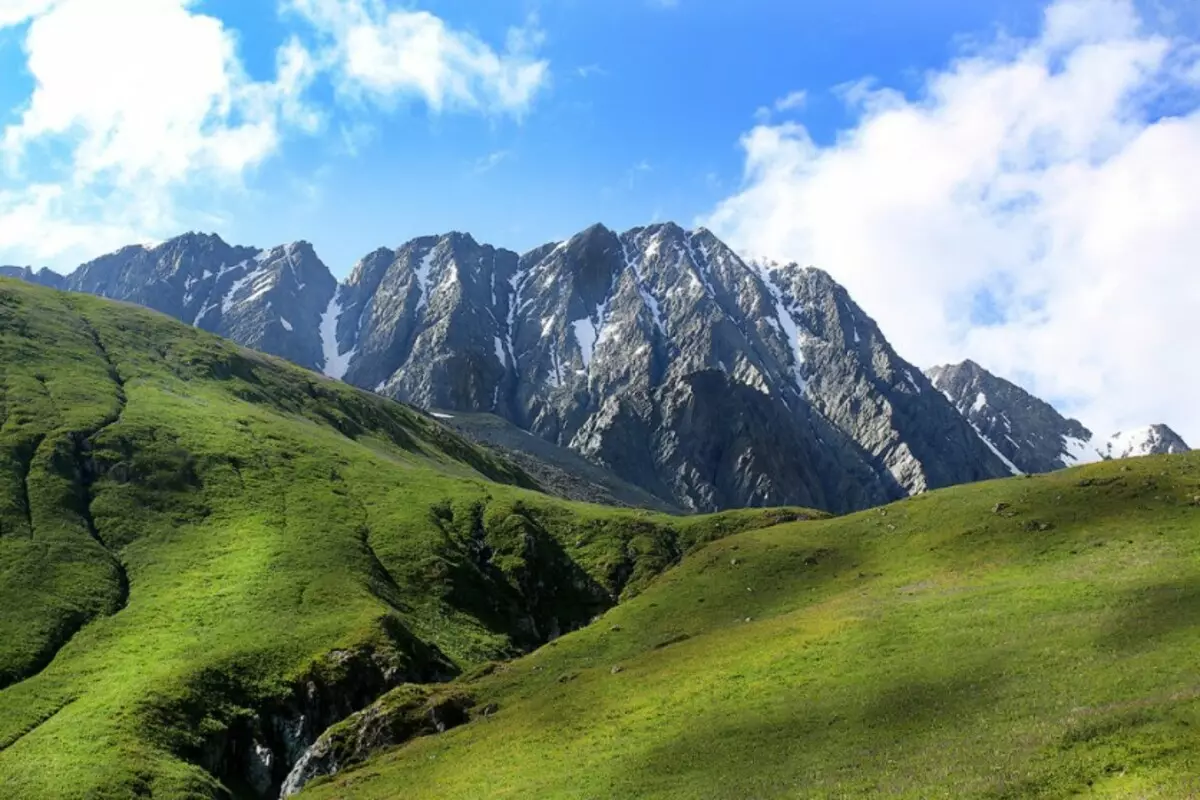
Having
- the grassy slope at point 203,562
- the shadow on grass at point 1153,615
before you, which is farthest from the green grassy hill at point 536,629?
the grassy slope at point 203,562

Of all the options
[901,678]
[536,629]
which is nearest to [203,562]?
[536,629]

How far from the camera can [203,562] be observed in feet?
301

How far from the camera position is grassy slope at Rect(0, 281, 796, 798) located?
6300 centimetres

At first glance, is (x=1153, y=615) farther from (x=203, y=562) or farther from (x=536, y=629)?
(x=203, y=562)

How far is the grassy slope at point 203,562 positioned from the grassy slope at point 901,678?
1756 cm

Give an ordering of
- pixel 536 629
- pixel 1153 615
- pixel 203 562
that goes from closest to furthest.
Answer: pixel 1153 615, pixel 203 562, pixel 536 629

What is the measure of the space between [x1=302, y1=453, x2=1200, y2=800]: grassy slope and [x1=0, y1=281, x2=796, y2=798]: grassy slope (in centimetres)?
1756

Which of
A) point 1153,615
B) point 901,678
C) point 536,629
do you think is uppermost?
point 536,629

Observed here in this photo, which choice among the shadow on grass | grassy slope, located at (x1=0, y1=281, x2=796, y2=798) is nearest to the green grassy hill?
the shadow on grass

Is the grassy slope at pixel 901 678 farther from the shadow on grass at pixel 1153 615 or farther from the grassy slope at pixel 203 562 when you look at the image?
the grassy slope at pixel 203 562

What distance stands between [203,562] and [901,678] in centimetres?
7410

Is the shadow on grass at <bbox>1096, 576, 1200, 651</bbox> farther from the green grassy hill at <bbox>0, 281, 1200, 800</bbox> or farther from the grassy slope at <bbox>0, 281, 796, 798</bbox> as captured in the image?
the grassy slope at <bbox>0, 281, 796, 798</bbox>

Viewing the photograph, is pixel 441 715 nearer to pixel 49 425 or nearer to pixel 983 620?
pixel 983 620

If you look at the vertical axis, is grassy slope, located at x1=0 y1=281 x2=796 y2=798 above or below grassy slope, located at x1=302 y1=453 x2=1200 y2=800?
above
